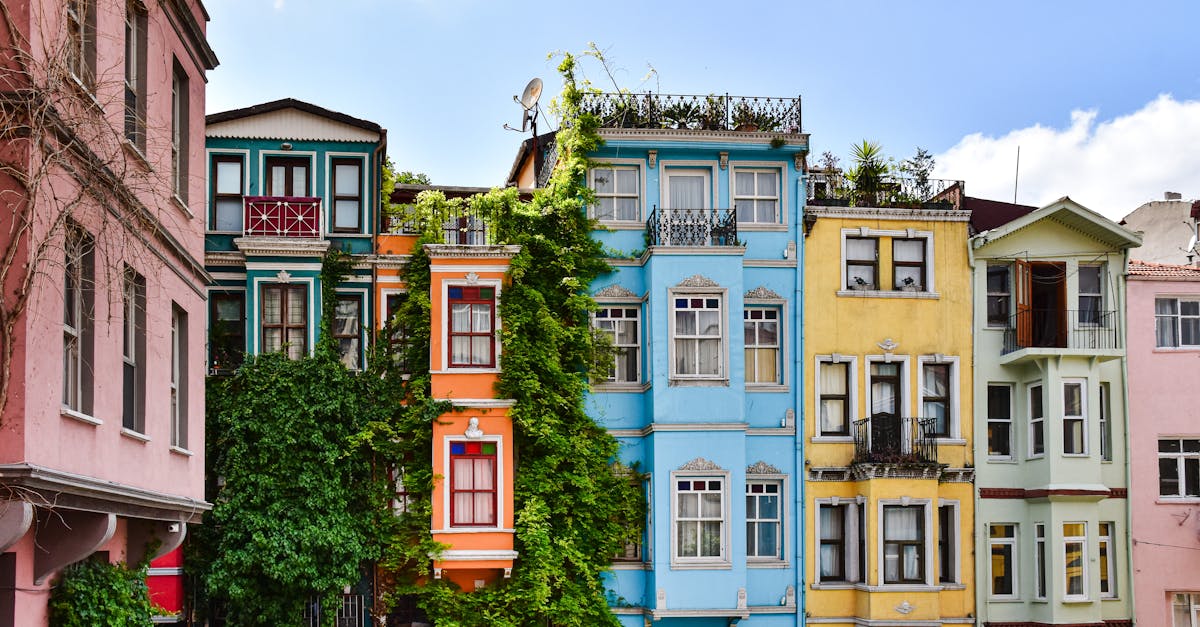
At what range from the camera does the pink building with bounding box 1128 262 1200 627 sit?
29969 mm

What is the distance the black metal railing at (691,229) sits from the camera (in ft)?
93.5

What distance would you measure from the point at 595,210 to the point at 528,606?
8636mm

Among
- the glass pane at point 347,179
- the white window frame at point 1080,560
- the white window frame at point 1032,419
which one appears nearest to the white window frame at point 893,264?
the white window frame at point 1032,419

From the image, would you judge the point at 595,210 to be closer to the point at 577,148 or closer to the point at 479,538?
the point at 577,148

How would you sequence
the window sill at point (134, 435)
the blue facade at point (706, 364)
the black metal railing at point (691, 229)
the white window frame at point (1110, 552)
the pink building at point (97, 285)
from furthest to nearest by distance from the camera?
the white window frame at point (1110, 552) < the black metal railing at point (691, 229) < the blue facade at point (706, 364) < the window sill at point (134, 435) < the pink building at point (97, 285)

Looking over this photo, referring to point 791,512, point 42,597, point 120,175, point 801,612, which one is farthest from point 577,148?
point 42,597

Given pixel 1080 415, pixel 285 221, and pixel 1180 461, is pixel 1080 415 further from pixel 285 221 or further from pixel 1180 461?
pixel 285 221

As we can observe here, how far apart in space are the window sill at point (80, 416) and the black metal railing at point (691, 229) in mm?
17580

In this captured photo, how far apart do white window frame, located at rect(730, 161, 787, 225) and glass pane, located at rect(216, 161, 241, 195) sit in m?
10.7

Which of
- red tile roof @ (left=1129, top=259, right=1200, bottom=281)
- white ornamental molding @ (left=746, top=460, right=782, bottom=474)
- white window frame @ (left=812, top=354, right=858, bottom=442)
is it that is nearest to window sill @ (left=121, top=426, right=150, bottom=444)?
white ornamental molding @ (left=746, top=460, right=782, bottom=474)

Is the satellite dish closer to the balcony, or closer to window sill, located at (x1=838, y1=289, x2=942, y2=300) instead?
window sill, located at (x1=838, y1=289, x2=942, y2=300)

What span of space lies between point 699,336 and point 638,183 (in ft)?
12.6

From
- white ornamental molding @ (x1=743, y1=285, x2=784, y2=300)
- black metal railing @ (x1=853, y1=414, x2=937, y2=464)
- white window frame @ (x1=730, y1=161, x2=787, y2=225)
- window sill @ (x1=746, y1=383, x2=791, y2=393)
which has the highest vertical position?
white window frame @ (x1=730, y1=161, x2=787, y2=225)

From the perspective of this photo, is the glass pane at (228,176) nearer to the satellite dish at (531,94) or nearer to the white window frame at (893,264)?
the satellite dish at (531,94)
